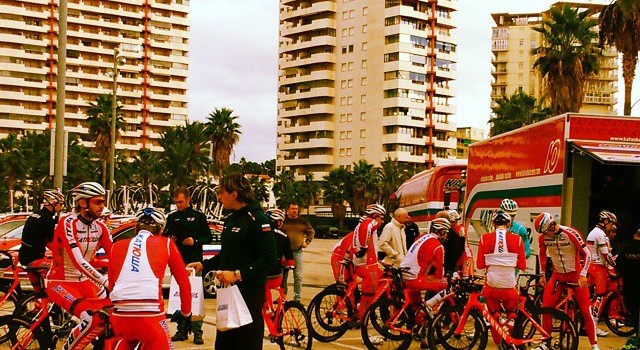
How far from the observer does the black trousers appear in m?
6.16

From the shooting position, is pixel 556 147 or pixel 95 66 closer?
pixel 556 147

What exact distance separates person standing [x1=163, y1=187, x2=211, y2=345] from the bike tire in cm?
282

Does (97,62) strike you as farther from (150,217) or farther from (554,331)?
(150,217)

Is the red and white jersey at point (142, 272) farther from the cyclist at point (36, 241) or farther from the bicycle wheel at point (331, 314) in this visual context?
the bicycle wheel at point (331, 314)

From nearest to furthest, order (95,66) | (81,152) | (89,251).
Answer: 1. (89,251)
2. (81,152)
3. (95,66)

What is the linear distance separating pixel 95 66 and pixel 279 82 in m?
25.7

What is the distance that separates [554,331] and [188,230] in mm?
4792

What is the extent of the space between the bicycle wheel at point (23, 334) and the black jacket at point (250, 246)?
276 centimetres

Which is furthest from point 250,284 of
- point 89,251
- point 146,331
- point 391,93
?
point 391,93

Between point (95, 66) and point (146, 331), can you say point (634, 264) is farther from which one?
point (95, 66)

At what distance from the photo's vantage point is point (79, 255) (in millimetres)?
7754

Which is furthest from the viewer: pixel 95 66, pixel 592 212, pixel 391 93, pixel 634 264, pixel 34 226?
pixel 95 66

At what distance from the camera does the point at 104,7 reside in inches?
4513

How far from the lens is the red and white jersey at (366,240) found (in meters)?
11.8
